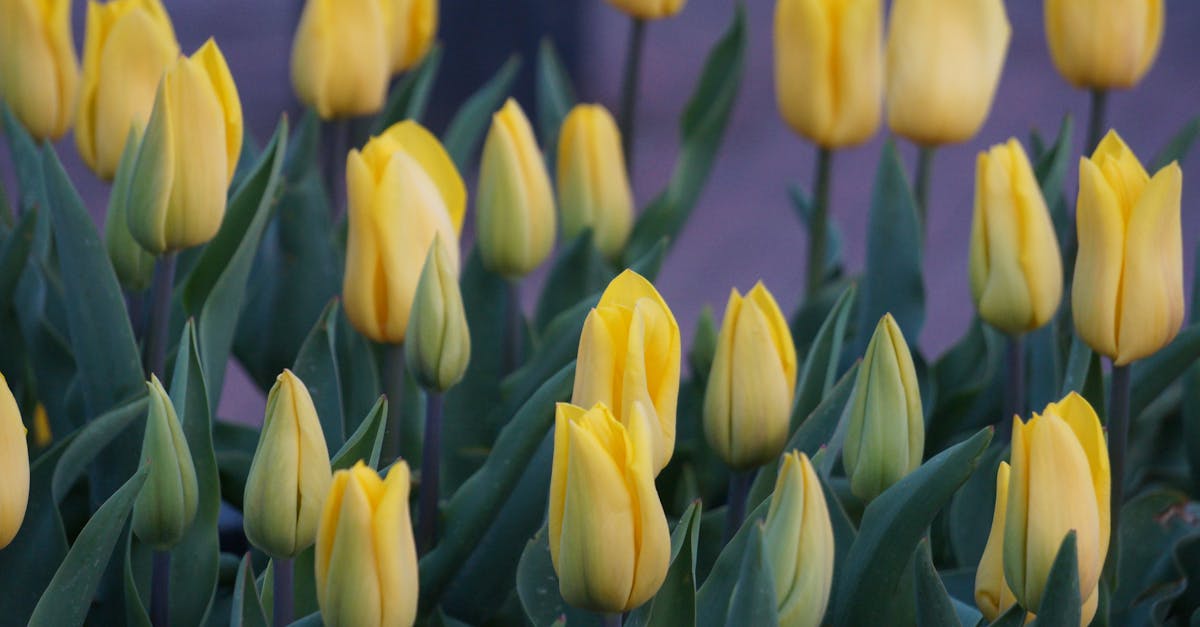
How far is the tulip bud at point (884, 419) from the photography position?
2.39ft

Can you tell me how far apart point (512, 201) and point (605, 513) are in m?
0.41

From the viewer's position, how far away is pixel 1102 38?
106 centimetres

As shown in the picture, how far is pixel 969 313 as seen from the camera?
3150mm

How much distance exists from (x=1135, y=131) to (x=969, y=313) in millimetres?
930

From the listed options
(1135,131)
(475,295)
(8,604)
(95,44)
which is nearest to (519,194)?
(475,295)

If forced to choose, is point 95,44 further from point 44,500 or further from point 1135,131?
point 1135,131

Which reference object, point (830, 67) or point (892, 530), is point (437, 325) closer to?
point (892, 530)

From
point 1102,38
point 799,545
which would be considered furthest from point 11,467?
point 1102,38

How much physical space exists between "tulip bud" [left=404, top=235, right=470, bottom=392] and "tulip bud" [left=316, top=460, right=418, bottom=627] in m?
0.19

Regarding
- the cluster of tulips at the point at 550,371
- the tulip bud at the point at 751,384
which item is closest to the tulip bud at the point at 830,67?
the cluster of tulips at the point at 550,371

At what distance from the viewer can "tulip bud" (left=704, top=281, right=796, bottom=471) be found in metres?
0.75

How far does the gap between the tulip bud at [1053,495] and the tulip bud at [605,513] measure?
14 cm

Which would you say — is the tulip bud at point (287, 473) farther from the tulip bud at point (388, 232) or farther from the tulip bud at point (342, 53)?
the tulip bud at point (342, 53)

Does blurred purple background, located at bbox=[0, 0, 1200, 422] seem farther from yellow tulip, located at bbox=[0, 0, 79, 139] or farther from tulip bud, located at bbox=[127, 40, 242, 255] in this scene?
tulip bud, located at bbox=[127, 40, 242, 255]
